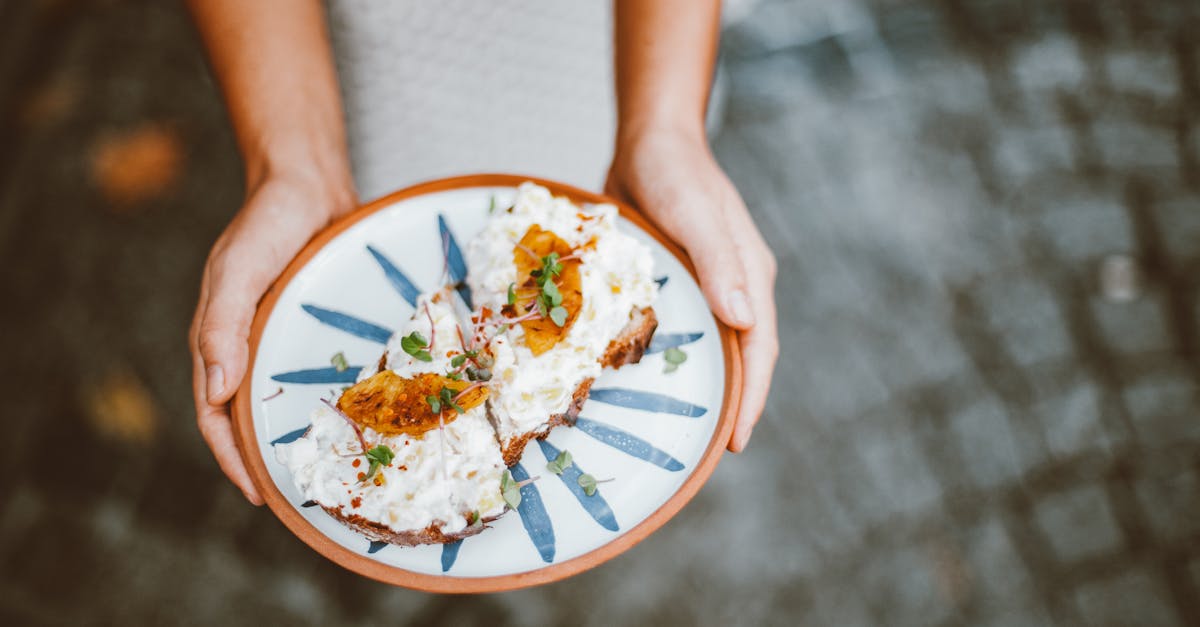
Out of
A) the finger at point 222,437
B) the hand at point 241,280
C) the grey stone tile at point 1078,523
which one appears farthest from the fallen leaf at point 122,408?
the grey stone tile at point 1078,523

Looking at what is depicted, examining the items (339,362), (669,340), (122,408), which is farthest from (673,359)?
(122,408)

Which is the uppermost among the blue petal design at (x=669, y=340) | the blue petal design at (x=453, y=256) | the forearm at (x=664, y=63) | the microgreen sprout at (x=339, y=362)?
the forearm at (x=664, y=63)

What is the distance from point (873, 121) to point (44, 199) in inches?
170

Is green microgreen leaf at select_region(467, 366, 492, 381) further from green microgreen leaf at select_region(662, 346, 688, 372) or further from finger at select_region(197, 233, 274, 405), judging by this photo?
finger at select_region(197, 233, 274, 405)

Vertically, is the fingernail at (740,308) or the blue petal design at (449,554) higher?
the fingernail at (740,308)

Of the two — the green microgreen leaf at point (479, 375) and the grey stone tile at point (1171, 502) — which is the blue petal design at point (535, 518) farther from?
the grey stone tile at point (1171, 502)

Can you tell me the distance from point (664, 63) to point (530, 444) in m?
1.33

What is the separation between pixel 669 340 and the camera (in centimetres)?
223

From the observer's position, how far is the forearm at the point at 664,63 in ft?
8.64

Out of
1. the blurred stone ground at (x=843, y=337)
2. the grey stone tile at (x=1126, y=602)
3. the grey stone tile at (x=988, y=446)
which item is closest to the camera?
the grey stone tile at (x=1126, y=602)

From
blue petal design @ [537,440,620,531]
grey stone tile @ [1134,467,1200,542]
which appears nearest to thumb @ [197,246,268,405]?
blue petal design @ [537,440,620,531]

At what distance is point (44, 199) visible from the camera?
13.7 feet

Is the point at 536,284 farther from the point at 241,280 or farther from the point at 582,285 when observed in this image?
the point at 241,280

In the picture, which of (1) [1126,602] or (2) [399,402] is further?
(1) [1126,602]
